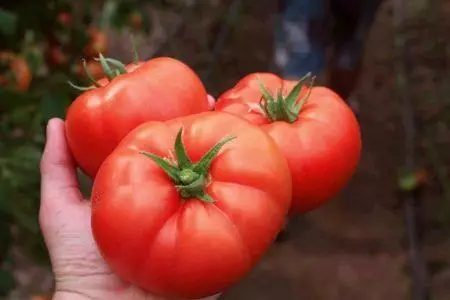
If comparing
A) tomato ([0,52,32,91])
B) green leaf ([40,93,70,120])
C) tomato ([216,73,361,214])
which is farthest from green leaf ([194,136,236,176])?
tomato ([0,52,32,91])

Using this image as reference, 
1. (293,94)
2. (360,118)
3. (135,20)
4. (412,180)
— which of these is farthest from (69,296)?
(360,118)

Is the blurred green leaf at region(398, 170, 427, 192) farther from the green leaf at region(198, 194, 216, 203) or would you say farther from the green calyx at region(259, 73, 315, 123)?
the green leaf at region(198, 194, 216, 203)

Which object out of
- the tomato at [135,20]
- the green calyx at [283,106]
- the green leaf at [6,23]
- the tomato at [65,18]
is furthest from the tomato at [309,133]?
the tomato at [135,20]

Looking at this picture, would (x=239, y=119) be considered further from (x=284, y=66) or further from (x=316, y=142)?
(x=284, y=66)

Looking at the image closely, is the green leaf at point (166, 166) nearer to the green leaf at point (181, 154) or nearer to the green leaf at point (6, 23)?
the green leaf at point (181, 154)

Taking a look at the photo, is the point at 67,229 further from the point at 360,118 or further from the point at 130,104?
the point at 360,118

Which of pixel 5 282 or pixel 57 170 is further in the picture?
pixel 5 282

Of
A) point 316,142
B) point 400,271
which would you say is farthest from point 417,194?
point 316,142
